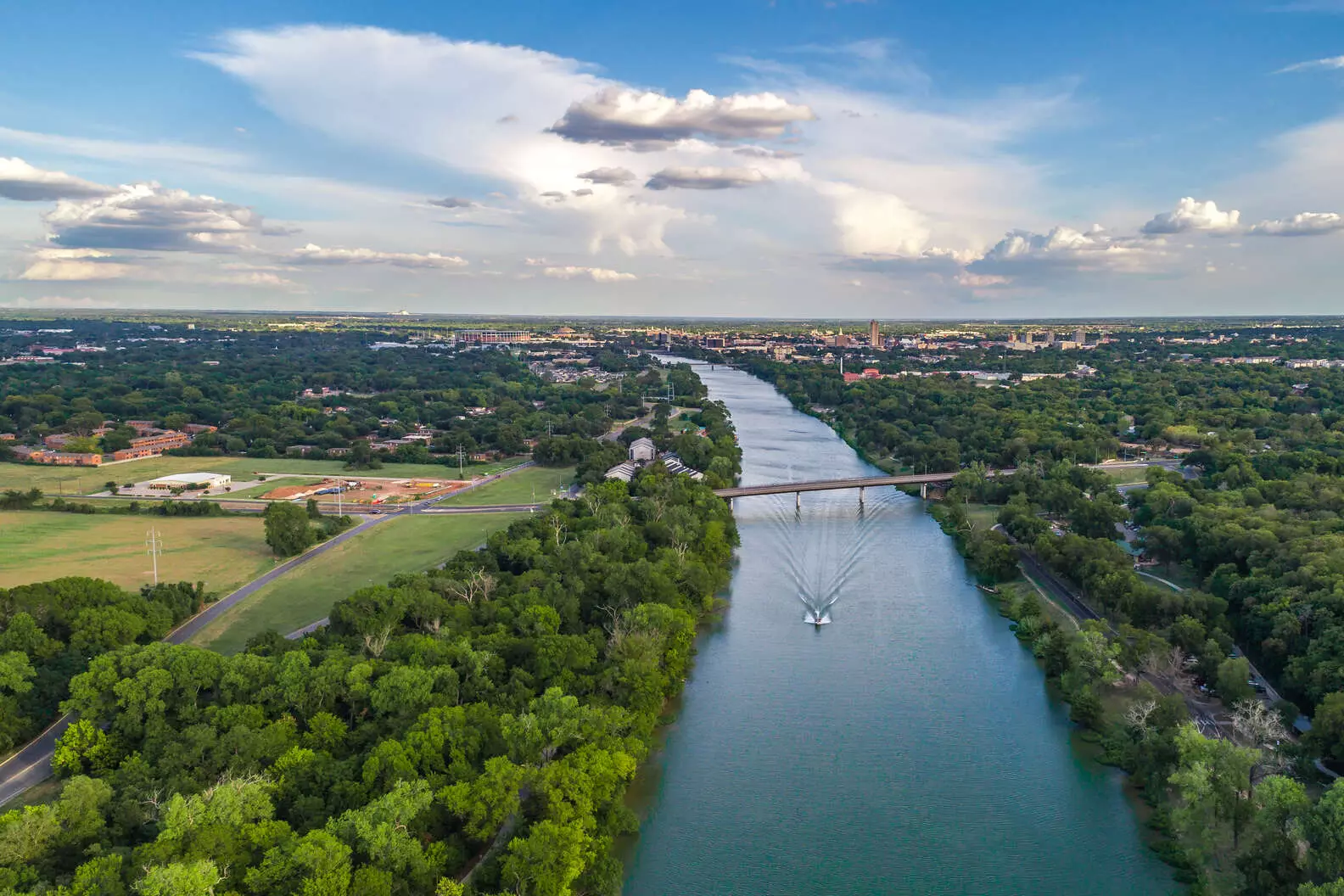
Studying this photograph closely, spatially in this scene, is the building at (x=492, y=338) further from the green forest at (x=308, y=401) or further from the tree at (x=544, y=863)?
the tree at (x=544, y=863)

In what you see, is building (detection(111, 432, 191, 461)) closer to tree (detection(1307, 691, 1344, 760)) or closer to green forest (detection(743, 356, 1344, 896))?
green forest (detection(743, 356, 1344, 896))

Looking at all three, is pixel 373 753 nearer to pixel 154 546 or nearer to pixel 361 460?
pixel 154 546

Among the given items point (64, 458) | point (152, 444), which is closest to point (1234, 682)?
point (64, 458)

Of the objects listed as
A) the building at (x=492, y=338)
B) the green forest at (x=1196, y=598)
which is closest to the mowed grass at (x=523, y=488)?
the green forest at (x=1196, y=598)

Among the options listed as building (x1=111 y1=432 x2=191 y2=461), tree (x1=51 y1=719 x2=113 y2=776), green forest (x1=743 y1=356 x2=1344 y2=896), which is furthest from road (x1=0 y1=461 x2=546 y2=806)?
building (x1=111 y1=432 x2=191 y2=461)

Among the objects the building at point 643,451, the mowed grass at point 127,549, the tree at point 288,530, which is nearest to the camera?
the mowed grass at point 127,549
